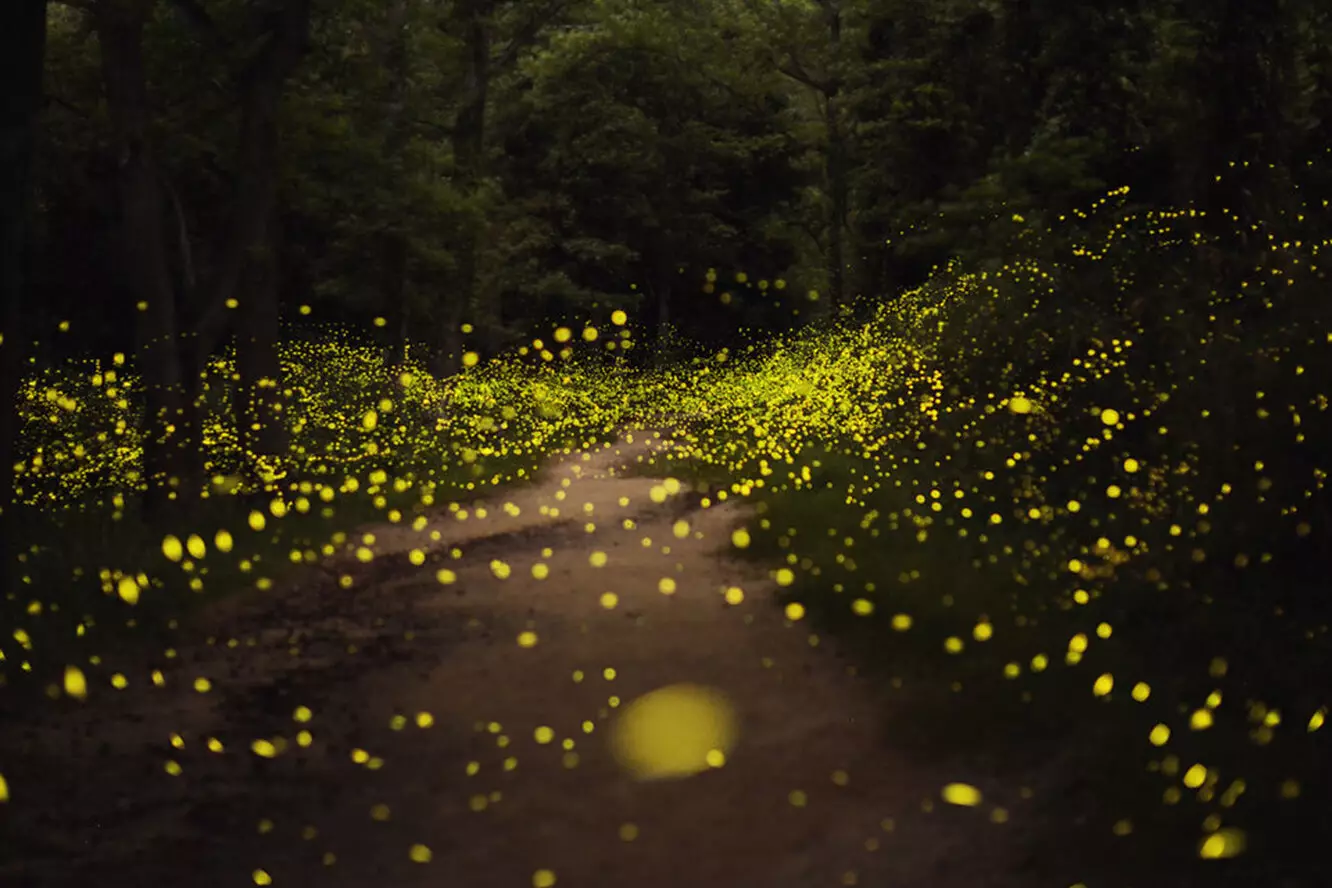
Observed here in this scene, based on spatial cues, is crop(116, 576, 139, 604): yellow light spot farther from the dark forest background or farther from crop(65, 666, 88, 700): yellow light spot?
the dark forest background

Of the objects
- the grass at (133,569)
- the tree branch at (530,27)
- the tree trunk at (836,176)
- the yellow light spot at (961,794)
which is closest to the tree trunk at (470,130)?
the tree branch at (530,27)

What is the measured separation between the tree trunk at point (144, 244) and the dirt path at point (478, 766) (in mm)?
3337

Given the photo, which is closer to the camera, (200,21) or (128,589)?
(128,589)

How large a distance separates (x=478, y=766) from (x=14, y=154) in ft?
15.3

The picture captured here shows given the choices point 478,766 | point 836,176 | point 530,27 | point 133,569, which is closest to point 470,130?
point 530,27

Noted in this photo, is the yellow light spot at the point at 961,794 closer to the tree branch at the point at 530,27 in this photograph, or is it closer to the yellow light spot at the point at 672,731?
the yellow light spot at the point at 672,731

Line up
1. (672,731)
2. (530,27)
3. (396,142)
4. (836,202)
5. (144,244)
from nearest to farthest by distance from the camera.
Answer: (672,731) → (144,244) → (396,142) → (530,27) → (836,202)

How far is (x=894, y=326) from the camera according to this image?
21016 mm

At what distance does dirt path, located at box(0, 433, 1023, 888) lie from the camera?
5.05 meters

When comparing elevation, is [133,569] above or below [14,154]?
below

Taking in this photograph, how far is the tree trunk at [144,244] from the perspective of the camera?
38.9 ft

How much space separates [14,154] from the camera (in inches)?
294

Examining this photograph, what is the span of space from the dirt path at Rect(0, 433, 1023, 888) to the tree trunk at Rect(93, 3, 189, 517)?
3.34 m

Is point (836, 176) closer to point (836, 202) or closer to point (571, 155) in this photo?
point (836, 202)
